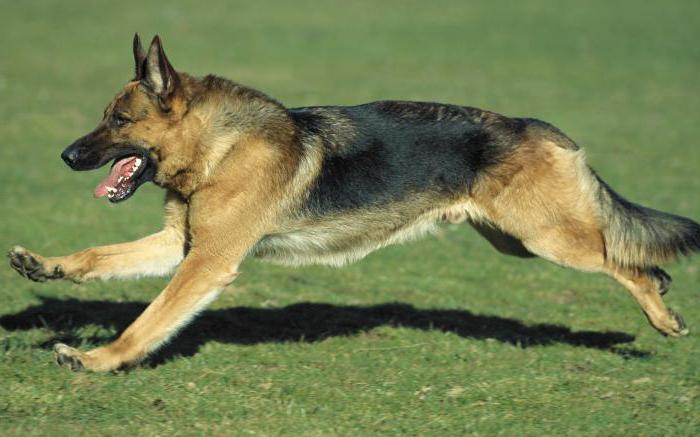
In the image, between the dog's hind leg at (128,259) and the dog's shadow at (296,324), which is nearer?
the dog's hind leg at (128,259)

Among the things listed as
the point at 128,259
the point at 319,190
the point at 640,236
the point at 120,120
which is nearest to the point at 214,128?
the point at 120,120

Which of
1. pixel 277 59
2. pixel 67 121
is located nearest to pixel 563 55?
pixel 277 59

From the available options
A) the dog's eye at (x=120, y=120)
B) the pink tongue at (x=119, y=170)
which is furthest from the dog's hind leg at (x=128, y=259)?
the dog's eye at (x=120, y=120)

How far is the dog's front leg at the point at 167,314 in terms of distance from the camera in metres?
6.19

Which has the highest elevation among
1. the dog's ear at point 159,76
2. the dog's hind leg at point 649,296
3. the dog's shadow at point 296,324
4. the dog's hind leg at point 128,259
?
the dog's ear at point 159,76

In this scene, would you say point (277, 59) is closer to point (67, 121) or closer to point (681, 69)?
point (67, 121)

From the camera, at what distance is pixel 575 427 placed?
5.78 m

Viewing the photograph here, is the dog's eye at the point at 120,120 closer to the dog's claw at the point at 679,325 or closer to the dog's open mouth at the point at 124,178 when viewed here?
the dog's open mouth at the point at 124,178

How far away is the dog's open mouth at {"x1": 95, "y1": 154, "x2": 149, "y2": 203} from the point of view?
21.3 ft

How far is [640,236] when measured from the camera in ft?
23.5

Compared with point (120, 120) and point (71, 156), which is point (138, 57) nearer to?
point (120, 120)

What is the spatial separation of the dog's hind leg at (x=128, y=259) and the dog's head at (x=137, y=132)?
478mm

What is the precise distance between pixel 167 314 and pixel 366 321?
220cm

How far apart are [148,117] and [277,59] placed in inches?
657
